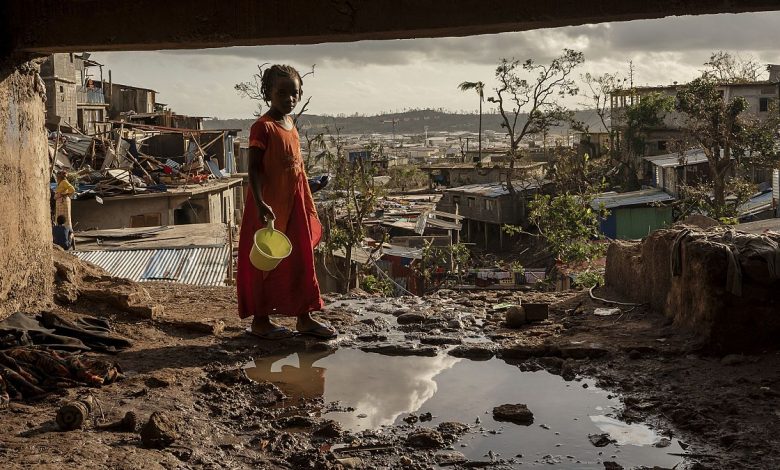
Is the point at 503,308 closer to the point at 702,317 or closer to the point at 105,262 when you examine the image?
the point at 702,317

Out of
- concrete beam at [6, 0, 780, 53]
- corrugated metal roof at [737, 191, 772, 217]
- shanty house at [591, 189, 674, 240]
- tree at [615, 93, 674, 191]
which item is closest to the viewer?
concrete beam at [6, 0, 780, 53]

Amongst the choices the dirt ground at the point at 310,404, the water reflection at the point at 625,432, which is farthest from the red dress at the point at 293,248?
the water reflection at the point at 625,432

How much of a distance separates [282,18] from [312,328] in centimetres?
204

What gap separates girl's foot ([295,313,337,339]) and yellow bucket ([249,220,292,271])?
450mm

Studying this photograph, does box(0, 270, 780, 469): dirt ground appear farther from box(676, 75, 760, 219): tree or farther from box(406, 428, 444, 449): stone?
box(676, 75, 760, 219): tree

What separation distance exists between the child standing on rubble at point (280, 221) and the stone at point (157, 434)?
6.40 ft

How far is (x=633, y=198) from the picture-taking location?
30.0 meters

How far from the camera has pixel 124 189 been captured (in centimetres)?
2358

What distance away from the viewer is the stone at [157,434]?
11.0 feet

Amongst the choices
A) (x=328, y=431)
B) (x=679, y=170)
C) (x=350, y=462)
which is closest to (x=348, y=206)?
(x=328, y=431)

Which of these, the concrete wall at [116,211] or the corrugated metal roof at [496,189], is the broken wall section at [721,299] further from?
the corrugated metal roof at [496,189]

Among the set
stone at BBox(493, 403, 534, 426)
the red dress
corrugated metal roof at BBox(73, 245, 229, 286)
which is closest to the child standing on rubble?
the red dress

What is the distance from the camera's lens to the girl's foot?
549 cm

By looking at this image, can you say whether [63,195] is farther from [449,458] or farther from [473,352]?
[449,458]
